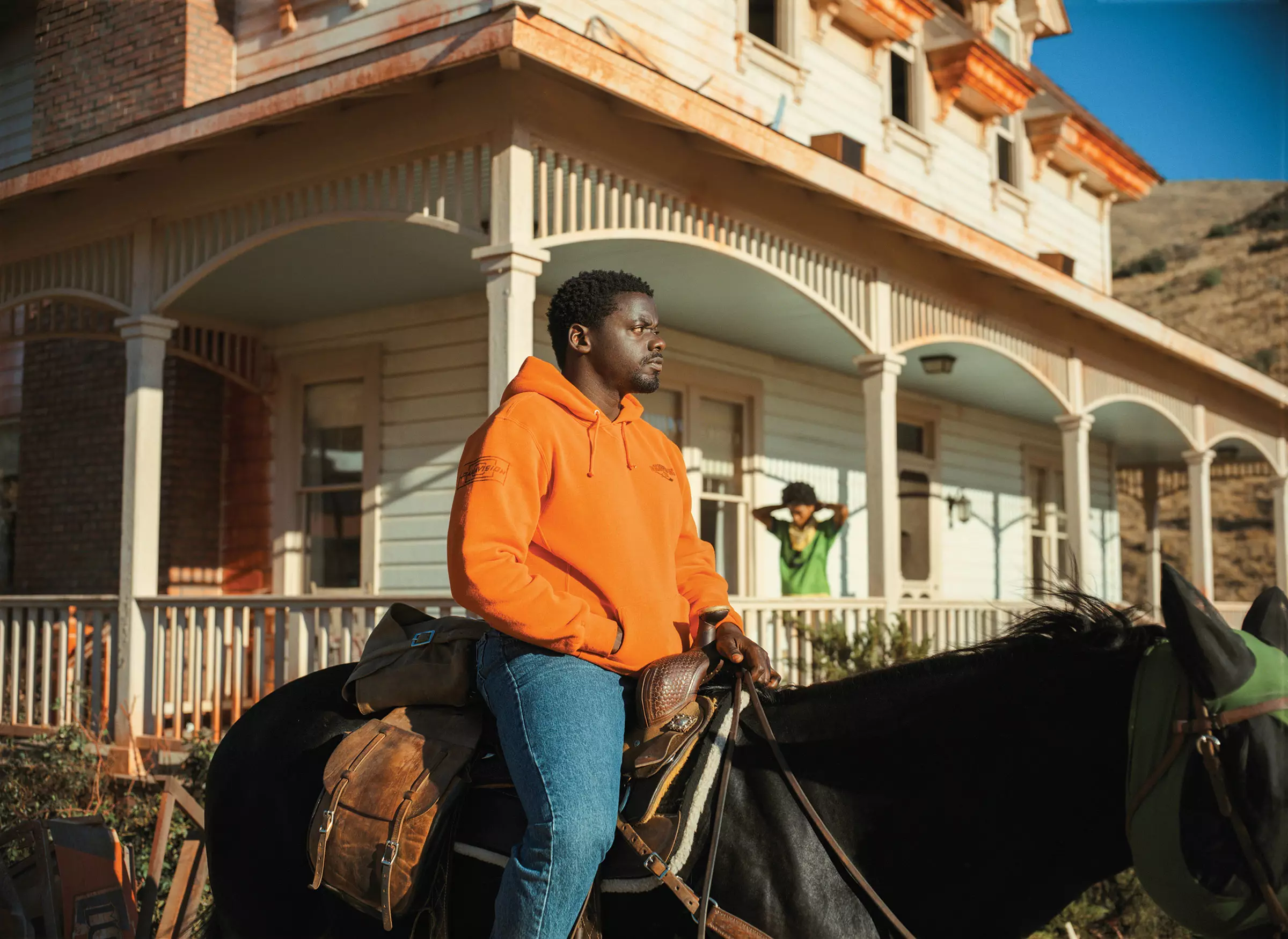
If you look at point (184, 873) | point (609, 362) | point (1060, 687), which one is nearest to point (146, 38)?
point (184, 873)

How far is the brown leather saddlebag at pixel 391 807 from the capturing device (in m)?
2.71

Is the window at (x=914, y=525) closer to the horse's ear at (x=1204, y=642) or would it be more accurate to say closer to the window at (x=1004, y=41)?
the window at (x=1004, y=41)

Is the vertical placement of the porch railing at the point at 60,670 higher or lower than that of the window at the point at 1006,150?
lower

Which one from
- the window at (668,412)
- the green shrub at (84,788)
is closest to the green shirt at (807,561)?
the window at (668,412)

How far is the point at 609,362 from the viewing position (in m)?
2.94

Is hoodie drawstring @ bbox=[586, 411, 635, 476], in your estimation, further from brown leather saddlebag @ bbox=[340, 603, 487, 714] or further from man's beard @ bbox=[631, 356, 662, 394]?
brown leather saddlebag @ bbox=[340, 603, 487, 714]

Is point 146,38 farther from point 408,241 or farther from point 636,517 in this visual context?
point 636,517

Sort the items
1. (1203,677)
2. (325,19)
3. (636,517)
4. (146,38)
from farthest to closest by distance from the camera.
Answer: (146,38), (325,19), (636,517), (1203,677)

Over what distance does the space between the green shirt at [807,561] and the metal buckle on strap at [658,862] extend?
6281 millimetres

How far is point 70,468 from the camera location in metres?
10.4

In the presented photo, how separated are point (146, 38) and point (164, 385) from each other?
112 inches

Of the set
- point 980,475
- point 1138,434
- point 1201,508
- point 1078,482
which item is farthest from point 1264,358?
point 1078,482

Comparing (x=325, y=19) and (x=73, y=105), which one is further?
(x=73, y=105)

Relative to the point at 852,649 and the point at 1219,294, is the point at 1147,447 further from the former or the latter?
the point at 1219,294
